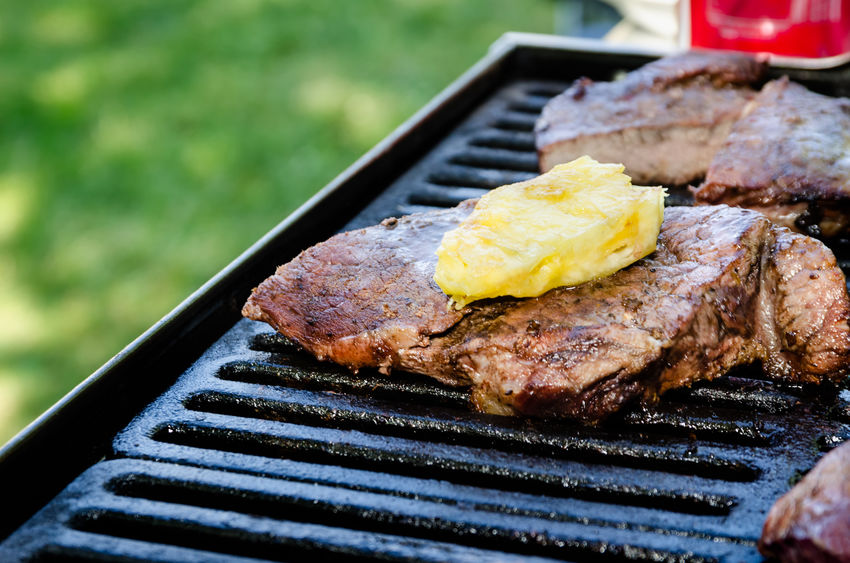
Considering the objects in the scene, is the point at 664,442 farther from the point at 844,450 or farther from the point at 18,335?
the point at 18,335

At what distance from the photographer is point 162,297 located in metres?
5.95

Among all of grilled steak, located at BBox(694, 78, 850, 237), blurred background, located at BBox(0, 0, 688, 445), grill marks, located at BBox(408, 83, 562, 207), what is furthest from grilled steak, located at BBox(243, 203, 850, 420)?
blurred background, located at BBox(0, 0, 688, 445)

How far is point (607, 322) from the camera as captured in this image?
247 centimetres

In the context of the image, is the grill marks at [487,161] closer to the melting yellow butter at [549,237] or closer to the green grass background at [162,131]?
the melting yellow butter at [549,237]

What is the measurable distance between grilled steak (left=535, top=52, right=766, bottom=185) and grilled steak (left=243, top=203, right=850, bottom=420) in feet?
3.33

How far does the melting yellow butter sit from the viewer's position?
2.46 metres

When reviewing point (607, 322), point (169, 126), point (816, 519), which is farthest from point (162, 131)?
point (816, 519)

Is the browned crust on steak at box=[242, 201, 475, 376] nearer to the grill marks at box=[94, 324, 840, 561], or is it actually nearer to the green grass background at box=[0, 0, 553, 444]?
the grill marks at box=[94, 324, 840, 561]

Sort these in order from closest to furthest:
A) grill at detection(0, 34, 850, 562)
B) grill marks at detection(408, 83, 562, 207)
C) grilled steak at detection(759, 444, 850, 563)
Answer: grilled steak at detection(759, 444, 850, 563), grill at detection(0, 34, 850, 562), grill marks at detection(408, 83, 562, 207)

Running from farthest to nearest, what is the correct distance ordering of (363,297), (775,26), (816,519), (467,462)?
1. (775,26)
2. (363,297)
3. (467,462)
4. (816,519)

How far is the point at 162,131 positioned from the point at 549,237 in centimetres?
550

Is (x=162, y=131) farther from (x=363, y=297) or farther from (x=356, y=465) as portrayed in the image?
(x=356, y=465)

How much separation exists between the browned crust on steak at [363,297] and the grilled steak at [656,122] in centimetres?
104

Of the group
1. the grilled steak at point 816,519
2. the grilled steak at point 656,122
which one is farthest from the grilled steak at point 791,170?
the grilled steak at point 816,519
